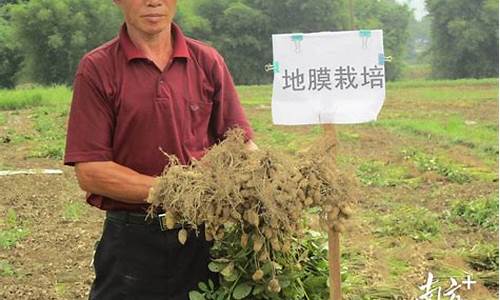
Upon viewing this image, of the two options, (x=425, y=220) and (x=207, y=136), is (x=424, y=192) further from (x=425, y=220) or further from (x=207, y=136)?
(x=207, y=136)

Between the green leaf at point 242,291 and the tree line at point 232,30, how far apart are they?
105 ft

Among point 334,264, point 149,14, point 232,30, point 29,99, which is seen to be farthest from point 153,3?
point 232,30

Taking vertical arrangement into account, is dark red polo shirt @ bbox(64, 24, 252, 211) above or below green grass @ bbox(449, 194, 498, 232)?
above

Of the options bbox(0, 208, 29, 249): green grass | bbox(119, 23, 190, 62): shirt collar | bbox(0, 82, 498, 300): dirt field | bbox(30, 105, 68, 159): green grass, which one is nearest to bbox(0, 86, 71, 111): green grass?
bbox(30, 105, 68, 159): green grass

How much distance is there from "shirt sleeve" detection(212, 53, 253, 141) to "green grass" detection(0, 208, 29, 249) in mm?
3599

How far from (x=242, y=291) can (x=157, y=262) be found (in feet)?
0.98

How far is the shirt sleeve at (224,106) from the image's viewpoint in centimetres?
213

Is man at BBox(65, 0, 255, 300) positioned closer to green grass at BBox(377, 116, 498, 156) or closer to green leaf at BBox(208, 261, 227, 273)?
green leaf at BBox(208, 261, 227, 273)

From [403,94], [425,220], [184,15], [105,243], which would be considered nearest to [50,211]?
[425,220]

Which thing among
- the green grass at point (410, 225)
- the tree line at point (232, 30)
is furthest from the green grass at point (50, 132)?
the tree line at point (232, 30)

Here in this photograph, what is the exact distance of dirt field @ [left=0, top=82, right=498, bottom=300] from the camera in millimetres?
4375

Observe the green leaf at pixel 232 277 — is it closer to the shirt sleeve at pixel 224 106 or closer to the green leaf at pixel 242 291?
the green leaf at pixel 242 291

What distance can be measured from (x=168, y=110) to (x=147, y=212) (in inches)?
11.4

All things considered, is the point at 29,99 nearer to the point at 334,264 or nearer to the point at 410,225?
the point at 410,225
